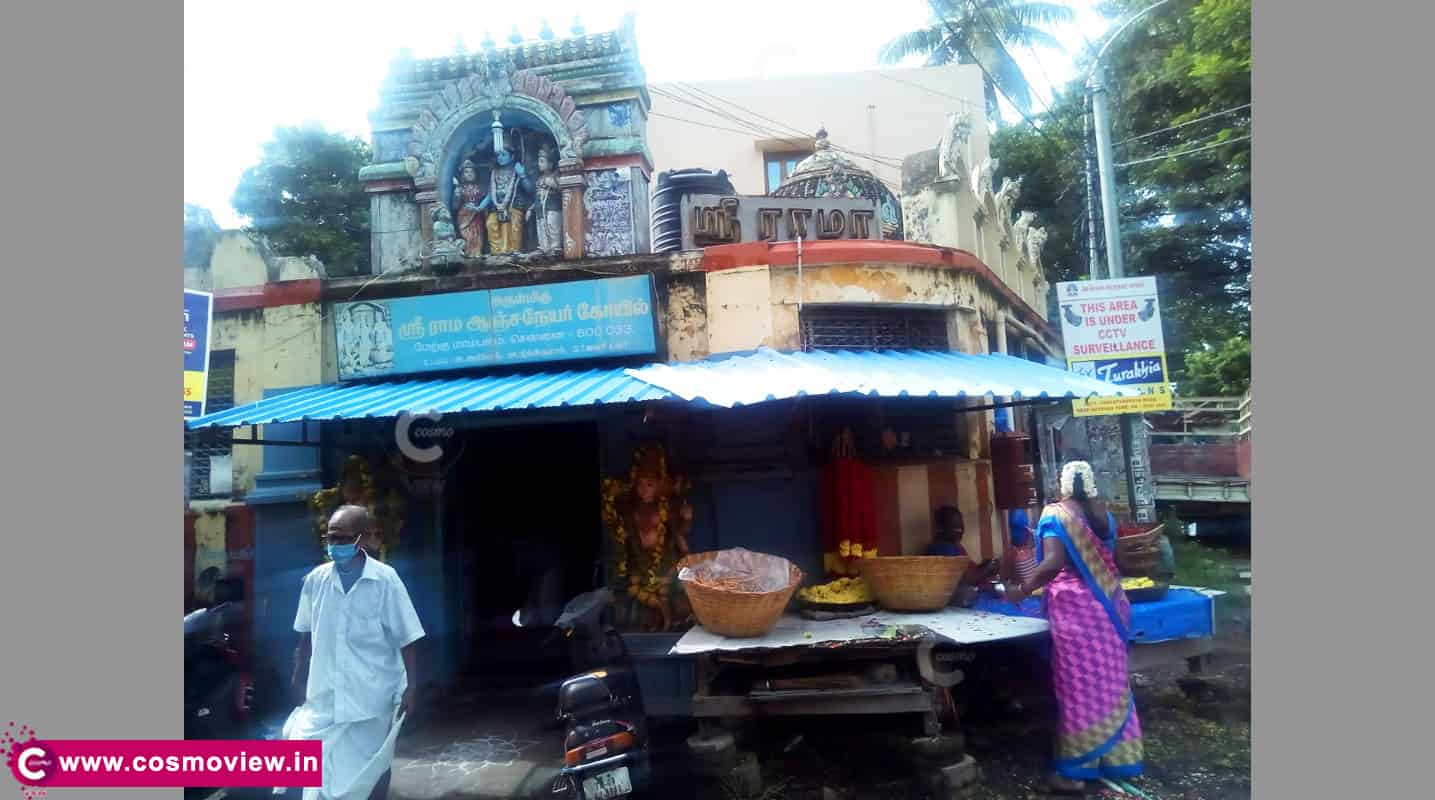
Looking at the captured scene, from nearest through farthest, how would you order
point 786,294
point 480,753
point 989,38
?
point 480,753 → point 786,294 → point 989,38

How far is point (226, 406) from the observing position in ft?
22.9

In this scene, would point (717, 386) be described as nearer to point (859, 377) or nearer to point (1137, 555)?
point (859, 377)

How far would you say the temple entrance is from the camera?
7.23 m

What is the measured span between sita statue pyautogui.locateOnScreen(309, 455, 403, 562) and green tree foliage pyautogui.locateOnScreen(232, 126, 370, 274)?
2581mm

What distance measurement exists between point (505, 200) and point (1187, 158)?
672 centimetres

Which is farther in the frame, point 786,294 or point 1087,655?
point 786,294

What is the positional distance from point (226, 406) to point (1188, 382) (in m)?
9.20

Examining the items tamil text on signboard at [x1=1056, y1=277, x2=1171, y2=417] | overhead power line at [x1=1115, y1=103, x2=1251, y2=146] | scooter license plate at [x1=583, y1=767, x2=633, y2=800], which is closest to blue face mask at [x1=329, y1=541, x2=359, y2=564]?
scooter license plate at [x1=583, y1=767, x2=633, y2=800]

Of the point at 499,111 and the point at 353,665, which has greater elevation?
the point at 499,111

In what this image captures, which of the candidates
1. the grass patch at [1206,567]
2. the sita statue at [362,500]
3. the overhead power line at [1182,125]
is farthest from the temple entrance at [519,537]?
the overhead power line at [1182,125]

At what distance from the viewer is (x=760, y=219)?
6758 mm
